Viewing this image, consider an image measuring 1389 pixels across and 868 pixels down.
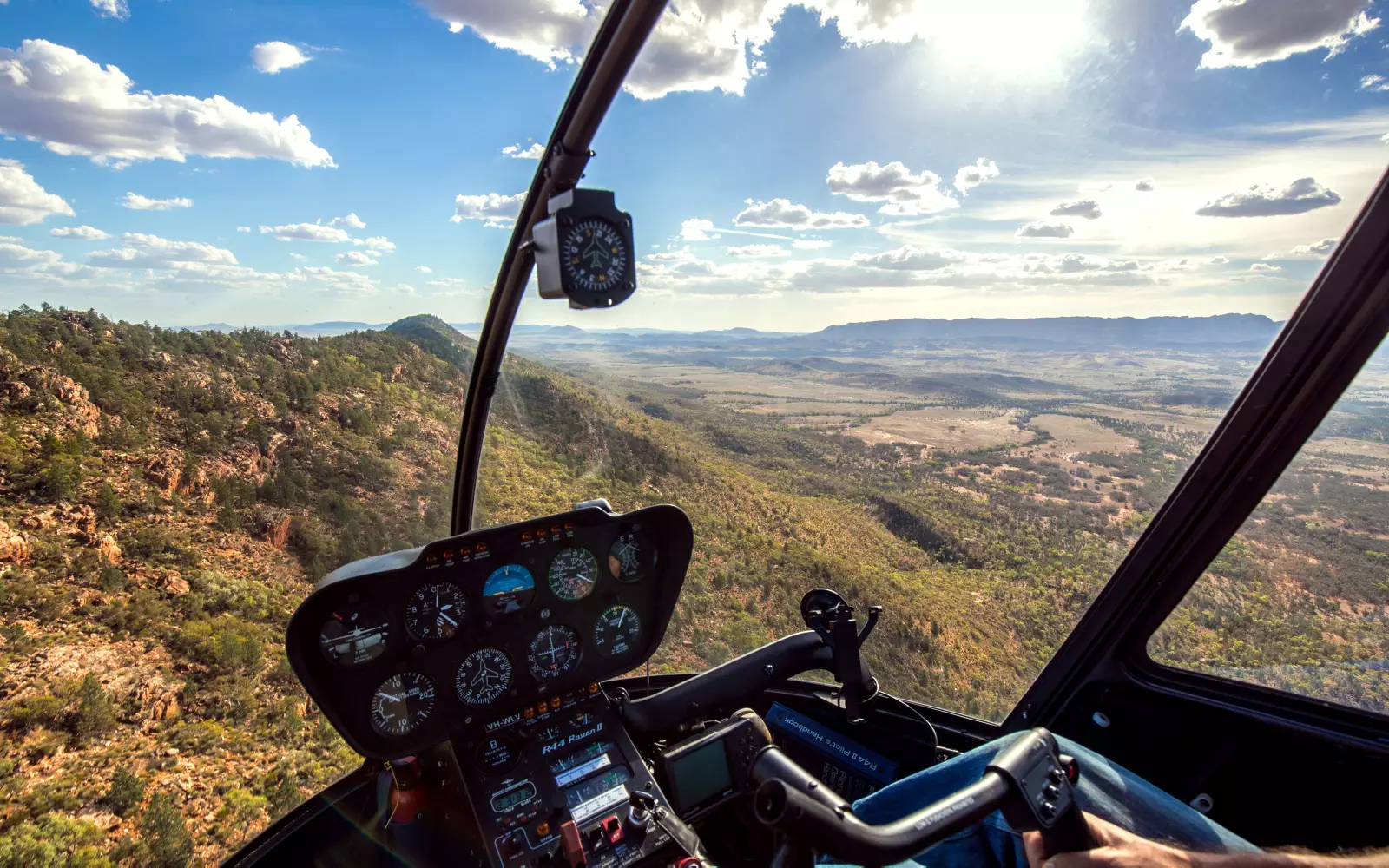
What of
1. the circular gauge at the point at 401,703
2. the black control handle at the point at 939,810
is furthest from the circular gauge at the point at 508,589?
the black control handle at the point at 939,810

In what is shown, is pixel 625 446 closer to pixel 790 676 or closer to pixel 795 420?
pixel 790 676

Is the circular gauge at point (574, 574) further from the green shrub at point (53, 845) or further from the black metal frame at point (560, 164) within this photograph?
the green shrub at point (53, 845)

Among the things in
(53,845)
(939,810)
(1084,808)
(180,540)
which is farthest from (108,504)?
(1084,808)

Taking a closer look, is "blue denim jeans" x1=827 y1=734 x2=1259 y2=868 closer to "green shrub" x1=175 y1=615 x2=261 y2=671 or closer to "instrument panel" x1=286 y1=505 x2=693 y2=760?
"instrument panel" x1=286 y1=505 x2=693 y2=760

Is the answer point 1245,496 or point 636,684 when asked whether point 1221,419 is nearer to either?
point 1245,496

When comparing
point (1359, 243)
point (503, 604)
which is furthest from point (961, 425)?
point (503, 604)

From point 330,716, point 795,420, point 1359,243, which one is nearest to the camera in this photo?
point 1359,243
